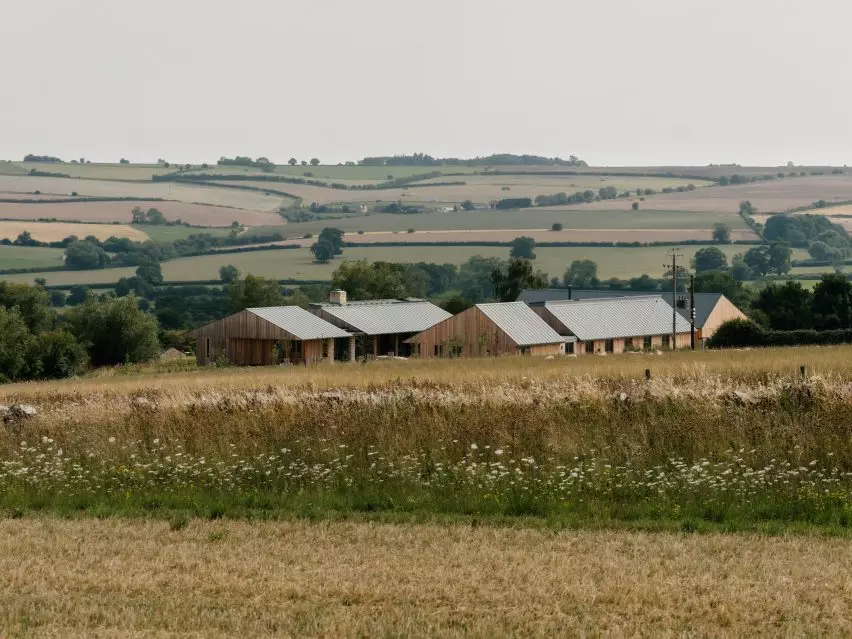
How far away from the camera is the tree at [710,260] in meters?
178

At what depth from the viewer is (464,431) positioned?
1778 centimetres

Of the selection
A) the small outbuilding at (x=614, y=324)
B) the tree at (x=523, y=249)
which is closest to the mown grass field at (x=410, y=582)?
the small outbuilding at (x=614, y=324)

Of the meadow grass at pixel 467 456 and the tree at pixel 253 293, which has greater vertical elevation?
the meadow grass at pixel 467 456

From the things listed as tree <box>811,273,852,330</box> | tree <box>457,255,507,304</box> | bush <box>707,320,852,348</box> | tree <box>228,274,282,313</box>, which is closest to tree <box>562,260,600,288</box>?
tree <box>457,255,507,304</box>

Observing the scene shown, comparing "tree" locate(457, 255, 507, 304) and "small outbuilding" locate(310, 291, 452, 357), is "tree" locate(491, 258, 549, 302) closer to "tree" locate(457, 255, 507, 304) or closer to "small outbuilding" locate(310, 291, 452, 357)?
"small outbuilding" locate(310, 291, 452, 357)

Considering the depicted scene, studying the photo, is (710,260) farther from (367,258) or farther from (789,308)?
(789,308)

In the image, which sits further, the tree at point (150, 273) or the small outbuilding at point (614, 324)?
the tree at point (150, 273)

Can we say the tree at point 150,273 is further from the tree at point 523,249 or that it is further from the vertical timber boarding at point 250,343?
the vertical timber boarding at point 250,343

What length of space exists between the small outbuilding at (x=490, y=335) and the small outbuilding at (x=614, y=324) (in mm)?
1703

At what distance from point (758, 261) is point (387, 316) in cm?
10396

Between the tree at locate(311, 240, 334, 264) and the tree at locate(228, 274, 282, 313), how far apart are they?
57.6 metres

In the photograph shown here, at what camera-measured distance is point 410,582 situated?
37.0ft

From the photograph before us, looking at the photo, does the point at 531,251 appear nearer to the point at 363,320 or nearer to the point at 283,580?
the point at 363,320

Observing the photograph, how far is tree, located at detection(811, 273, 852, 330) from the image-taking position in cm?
Answer: 8400
